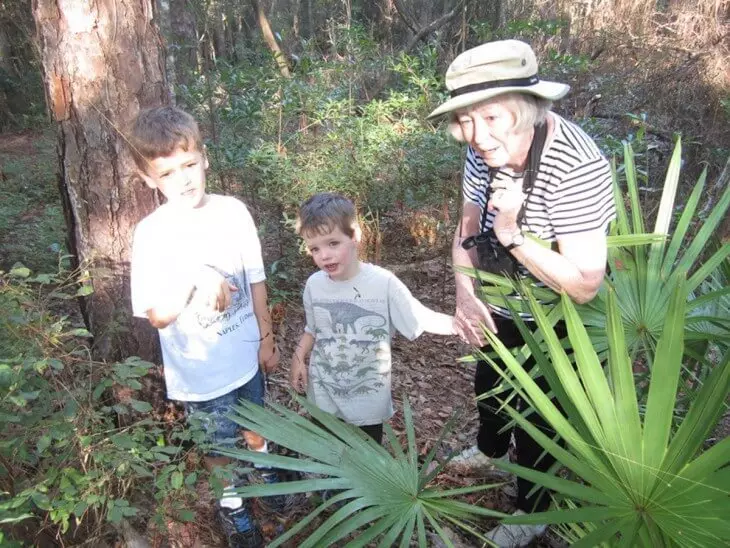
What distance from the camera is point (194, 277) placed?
1.86 meters

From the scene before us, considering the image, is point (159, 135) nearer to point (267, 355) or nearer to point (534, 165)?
point (267, 355)

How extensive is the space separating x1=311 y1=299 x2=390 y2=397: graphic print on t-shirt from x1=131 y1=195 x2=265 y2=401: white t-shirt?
0.30m

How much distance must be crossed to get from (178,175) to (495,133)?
114cm

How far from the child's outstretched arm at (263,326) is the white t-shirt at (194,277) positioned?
3 centimetres

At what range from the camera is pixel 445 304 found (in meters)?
4.44

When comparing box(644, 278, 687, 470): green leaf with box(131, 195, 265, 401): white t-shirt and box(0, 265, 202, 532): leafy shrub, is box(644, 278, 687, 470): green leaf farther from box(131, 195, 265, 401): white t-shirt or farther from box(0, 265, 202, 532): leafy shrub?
box(131, 195, 265, 401): white t-shirt

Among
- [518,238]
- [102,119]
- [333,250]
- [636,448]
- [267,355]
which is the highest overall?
[102,119]

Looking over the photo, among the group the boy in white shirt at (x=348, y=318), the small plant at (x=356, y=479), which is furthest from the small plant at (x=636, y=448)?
the boy in white shirt at (x=348, y=318)

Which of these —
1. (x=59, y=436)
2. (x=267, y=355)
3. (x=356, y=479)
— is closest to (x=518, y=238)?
(x=356, y=479)

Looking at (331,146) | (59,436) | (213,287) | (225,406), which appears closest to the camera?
(59,436)

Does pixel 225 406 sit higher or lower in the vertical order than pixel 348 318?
lower

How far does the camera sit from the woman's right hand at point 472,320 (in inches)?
74.2

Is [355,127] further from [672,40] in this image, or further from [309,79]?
[672,40]

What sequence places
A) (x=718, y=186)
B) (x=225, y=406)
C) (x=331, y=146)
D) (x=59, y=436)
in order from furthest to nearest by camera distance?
1. (x=331, y=146)
2. (x=718, y=186)
3. (x=225, y=406)
4. (x=59, y=436)
